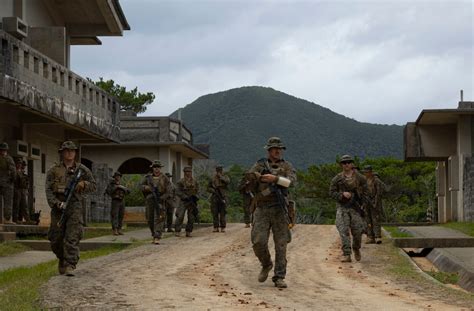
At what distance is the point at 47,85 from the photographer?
74.2 ft

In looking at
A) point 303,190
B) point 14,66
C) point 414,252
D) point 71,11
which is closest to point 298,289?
point 414,252

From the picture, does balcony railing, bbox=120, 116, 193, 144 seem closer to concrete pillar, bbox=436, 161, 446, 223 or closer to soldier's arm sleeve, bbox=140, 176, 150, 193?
concrete pillar, bbox=436, 161, 446, 223

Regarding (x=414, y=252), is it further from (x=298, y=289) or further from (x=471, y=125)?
(x=471, y=125)

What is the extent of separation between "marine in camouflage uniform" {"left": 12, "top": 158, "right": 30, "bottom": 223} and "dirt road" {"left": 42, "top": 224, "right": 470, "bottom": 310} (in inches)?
193

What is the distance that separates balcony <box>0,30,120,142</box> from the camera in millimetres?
19547

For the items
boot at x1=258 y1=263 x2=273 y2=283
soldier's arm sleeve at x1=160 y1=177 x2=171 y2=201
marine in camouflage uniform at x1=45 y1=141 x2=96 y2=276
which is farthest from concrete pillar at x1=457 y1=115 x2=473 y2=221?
marine in camouflage uniform at x1=45 y1=141 x2=96 y2=276

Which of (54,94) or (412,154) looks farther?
(412,154)

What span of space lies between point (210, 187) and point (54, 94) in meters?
5.47

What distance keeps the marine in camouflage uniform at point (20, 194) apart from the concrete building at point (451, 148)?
46.1 ft

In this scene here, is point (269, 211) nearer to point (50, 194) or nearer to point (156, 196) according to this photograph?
point (50, 194)

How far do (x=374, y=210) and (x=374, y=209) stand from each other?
3cm

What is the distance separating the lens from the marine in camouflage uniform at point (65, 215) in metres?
12.7

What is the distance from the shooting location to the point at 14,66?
20.0 m

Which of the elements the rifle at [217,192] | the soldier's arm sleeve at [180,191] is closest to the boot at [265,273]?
the soldier's arm sleeve at [180,191]
